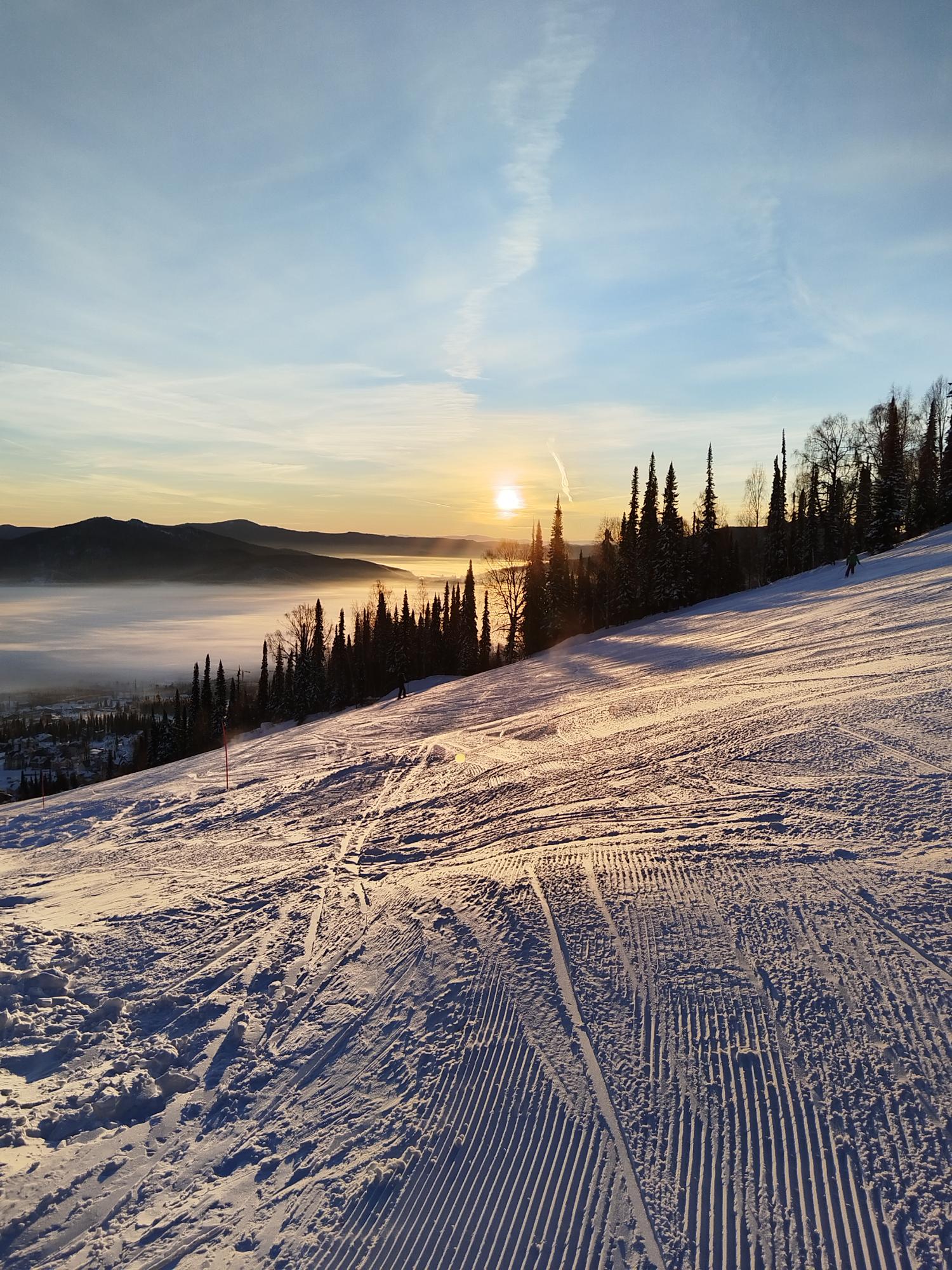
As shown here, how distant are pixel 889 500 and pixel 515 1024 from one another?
47181 mm

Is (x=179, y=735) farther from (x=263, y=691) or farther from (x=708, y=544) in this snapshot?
(x=708, y=544)

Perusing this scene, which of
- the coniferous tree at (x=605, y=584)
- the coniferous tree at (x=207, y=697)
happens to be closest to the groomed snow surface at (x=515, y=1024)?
the coniferous tree at (x=605, y=584)

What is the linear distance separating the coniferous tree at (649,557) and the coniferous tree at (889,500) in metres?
15.9

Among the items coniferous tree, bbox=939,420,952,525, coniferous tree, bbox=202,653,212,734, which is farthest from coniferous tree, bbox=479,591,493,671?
coniferous tree, bbox=939,420,952,525

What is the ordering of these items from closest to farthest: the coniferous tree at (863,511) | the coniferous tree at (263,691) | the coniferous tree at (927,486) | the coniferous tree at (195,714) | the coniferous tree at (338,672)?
the coniferous tree at (863,511)
the coniferous tree at (927,486)
the coniferous tree at (338,672)
the coniferous tree at (195,714)
the coniferous tree at (263,691)

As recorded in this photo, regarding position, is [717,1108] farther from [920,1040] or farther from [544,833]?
[544,833]

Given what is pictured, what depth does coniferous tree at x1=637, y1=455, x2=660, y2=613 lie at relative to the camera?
53.5 m

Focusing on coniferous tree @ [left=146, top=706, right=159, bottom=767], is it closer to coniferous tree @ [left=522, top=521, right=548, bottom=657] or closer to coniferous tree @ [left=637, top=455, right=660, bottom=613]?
coniferous tree @ [left=522, top=521, right=548, bottom=657]

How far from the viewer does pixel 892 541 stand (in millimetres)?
43094

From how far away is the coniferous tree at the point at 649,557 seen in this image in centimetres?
5350

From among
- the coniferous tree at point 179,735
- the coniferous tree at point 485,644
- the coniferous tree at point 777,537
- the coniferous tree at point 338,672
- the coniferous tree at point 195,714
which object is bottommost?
the coniferous tree at point 179,735

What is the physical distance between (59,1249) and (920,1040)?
5.85 m

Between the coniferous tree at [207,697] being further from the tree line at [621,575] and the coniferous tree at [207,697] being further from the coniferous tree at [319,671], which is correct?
the coniferous tree at [319,671]

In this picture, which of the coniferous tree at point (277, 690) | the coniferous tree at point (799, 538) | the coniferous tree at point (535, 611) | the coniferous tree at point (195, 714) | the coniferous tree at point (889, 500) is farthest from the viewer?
the coniferous tree at point (277, 690)
